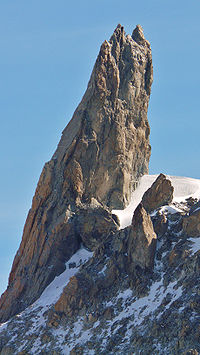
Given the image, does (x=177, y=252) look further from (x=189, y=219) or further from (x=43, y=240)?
(x=43, y=240)

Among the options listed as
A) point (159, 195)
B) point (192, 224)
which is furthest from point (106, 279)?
point (159, 195)

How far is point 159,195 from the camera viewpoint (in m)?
194

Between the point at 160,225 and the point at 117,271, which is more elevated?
the point at 160,225

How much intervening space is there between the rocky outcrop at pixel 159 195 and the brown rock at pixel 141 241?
9980 mm

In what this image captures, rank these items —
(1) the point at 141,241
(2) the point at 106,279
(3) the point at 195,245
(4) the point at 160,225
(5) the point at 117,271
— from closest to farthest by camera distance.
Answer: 1. (3) the point at 195,245
2. (1) the point at 141,241
3. (5) the point at 117,271
4. (2) the point at 106,279
5. (4) the point at 160,225

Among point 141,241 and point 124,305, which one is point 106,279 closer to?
point 141,241

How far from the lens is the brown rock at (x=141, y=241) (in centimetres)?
18100

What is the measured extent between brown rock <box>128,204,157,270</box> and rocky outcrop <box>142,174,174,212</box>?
9.98 meters

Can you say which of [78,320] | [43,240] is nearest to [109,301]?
[78,320]

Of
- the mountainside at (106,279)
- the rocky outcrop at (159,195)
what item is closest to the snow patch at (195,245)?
the mountainside at (106,279)

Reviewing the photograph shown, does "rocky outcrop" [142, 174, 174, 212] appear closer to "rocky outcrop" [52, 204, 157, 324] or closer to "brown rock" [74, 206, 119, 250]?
"brown rock" [74, 206, 119, 250]

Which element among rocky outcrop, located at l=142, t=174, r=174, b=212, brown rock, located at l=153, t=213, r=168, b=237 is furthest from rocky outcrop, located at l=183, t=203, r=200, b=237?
rocky outcrop, located at l=142, t=174, r=174, b=212

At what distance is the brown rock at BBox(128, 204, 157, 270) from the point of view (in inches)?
7126

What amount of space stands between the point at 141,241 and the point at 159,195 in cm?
1379
